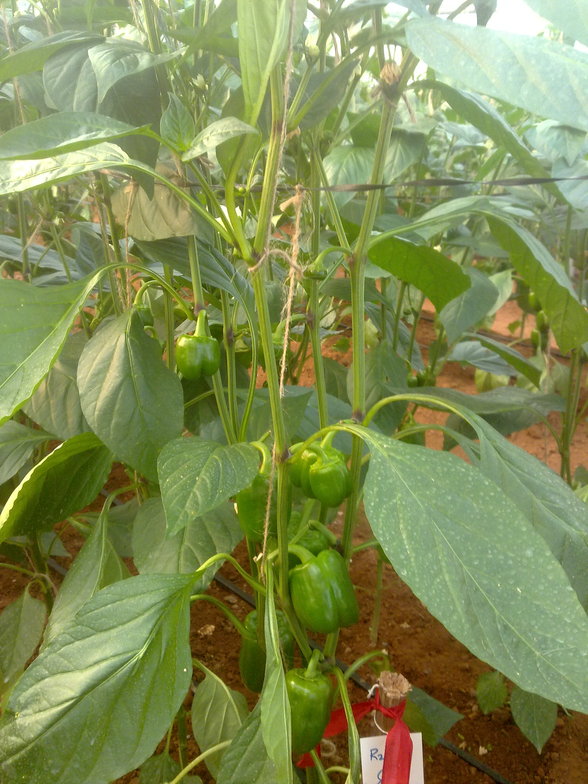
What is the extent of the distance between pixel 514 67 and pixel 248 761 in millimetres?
590

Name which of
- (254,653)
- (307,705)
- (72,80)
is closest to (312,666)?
(307,705)

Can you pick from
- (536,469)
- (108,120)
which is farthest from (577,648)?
(108,120)

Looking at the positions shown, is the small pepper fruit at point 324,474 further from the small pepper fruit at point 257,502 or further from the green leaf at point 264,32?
the green leaf at point 264,32

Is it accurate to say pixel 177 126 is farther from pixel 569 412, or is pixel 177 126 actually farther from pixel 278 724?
pixel 569 412

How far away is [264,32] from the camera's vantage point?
0.41m

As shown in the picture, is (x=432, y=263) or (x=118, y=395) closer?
(x=118, y=395)

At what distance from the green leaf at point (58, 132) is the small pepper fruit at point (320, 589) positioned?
1.26 ft

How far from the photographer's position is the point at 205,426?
0.87m

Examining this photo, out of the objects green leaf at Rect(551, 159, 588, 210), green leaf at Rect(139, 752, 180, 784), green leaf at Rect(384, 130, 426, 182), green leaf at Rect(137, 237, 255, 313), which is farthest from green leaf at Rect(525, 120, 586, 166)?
green leaf at Rect(139, 752, 180, 784)

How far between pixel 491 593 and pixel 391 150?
2.46 ft

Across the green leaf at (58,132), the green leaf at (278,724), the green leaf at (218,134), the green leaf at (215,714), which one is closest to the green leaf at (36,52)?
the green leaf at (58,132)

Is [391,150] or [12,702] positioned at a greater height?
[391,150]

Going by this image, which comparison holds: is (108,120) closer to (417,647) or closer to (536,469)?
(536,469)

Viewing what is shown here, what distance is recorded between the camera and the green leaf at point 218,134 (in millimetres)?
446
